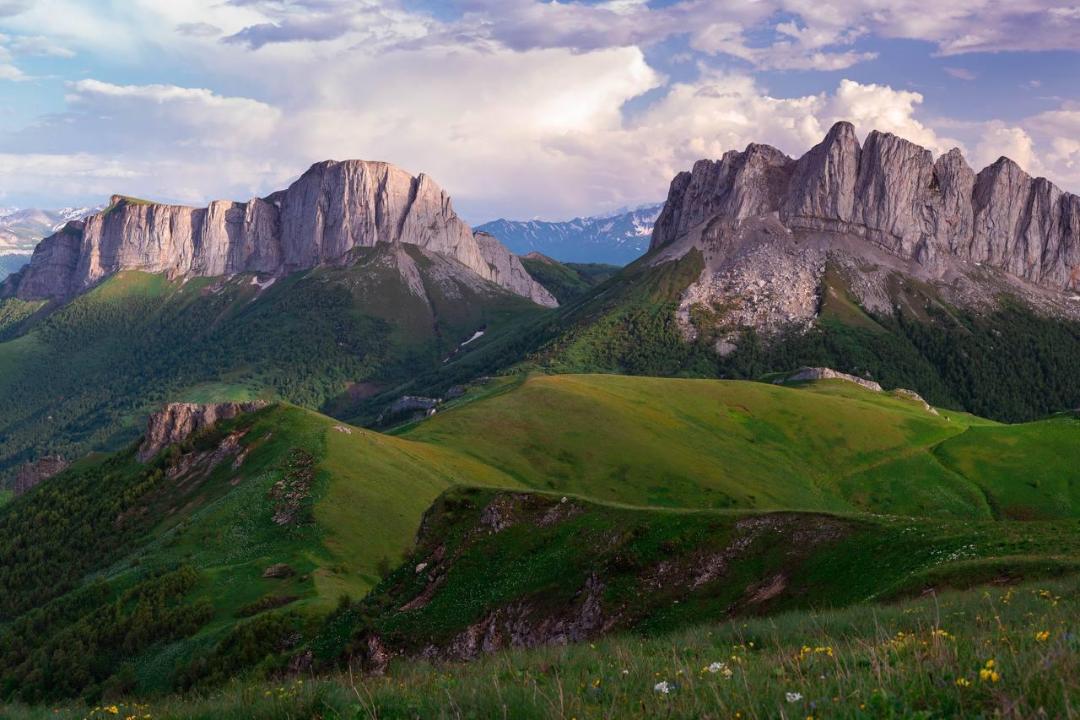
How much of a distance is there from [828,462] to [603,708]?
128 metres

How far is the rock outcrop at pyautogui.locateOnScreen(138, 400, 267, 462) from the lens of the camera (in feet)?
356

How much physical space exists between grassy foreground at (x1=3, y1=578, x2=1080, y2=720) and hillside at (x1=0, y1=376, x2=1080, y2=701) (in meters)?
12.6

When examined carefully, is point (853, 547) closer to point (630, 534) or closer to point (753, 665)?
point (630, 534)

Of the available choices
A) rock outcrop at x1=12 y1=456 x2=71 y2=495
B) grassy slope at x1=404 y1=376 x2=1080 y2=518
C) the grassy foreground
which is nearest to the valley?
the grassy foreground

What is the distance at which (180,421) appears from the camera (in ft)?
359

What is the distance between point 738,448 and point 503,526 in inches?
3659

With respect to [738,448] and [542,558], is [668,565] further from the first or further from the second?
[738,448]

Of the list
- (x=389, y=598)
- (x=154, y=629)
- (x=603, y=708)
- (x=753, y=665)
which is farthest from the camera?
(x=154, y=629)

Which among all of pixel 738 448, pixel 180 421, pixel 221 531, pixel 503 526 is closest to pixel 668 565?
pixel 503 526

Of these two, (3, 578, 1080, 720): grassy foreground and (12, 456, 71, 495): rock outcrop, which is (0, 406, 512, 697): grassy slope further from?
(12, 456, 71, 495): rock outcrop

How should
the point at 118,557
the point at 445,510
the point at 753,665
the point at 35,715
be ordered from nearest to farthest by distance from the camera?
1. the point at 753,665
2. the point at 35,715
3. the point at 445,510
4. the point at 118,557

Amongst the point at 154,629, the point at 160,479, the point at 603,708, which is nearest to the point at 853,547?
the point at 603,708

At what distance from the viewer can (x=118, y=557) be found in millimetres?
82688

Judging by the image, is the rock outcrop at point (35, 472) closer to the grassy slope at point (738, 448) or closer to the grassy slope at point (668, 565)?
the grassy slope at point (738, 448)
